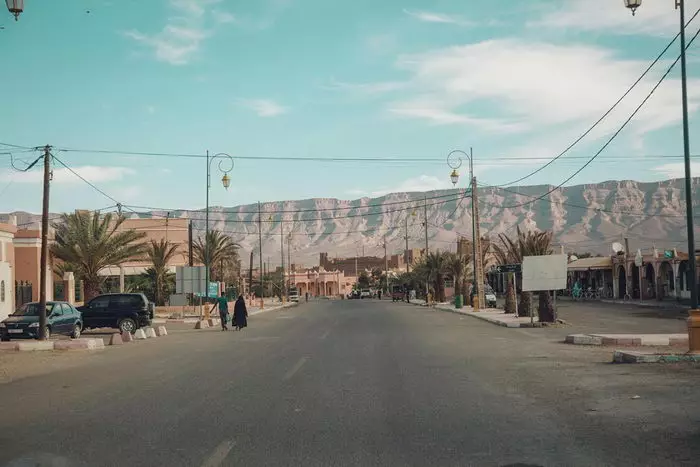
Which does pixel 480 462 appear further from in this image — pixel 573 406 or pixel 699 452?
pixel 573 406

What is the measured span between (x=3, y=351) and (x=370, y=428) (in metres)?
20.4

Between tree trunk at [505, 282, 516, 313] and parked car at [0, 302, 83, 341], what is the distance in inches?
925

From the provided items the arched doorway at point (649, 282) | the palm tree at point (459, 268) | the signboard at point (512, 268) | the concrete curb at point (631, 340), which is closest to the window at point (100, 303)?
the signboard at point (512, 268)

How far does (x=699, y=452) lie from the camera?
803 centimetres

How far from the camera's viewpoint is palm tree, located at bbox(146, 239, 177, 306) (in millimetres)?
63375

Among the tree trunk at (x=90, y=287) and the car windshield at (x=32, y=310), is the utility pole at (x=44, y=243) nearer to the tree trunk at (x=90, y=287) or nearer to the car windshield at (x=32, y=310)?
the car windshield at (x=32, y=310)

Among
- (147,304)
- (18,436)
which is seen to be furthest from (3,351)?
(18,436)

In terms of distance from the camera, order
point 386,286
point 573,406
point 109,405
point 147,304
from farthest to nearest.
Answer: point 386,286 < point 147,304 < point 109,405 < point 573,406

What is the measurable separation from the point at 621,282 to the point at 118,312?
5763cm

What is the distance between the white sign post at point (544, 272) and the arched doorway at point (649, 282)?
129 ft

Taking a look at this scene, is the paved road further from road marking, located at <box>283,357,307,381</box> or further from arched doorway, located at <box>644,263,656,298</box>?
arched doorway, located at <box>644,263,656,298</box>

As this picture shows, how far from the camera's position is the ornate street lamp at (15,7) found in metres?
14.7

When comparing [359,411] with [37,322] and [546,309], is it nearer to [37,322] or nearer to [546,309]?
[37,322]

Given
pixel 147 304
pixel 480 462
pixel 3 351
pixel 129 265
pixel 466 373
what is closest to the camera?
pixel 480 462
